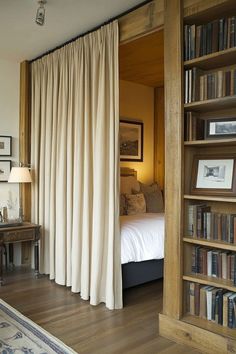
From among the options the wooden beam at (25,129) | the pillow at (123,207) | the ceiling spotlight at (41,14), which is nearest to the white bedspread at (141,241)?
the pillow at (123,207)

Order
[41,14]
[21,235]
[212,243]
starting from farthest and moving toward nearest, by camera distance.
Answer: [21,235] < [41,14] < [212,243]

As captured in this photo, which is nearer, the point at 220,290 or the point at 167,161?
the point at 220,290

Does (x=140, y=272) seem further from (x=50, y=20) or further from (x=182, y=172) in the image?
(x=50, y=20)

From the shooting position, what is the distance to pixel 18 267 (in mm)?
4582

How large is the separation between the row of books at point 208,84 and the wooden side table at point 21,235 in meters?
2.49

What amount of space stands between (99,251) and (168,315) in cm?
92

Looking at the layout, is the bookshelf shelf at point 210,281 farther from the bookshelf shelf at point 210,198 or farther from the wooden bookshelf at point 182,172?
the bookshelf shelf at point 210,198

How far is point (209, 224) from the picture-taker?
8.36 ft

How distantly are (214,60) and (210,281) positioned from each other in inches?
63.5

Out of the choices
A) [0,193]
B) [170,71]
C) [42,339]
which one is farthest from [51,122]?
[42,339]

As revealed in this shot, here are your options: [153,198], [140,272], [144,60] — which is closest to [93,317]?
[140,272]

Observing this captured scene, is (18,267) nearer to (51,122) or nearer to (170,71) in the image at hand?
(51,122)

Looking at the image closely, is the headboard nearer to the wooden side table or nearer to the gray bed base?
the wooden side table

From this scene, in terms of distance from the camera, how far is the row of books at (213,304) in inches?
93.7
